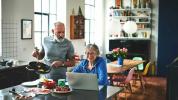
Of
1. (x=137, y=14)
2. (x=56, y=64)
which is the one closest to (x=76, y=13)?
(x=137, y=14)

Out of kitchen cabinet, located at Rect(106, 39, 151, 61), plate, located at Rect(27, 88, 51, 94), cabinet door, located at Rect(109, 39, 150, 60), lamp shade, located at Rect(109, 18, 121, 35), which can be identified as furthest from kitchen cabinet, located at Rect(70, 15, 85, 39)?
plate, located at Rect(27, 88, 51, 94)

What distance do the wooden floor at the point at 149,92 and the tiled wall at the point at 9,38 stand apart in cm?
246

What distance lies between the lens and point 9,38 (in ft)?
18.7

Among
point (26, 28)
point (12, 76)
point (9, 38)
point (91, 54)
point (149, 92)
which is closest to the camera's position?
point (91, 54)

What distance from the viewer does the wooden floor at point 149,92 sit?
6.81 metres

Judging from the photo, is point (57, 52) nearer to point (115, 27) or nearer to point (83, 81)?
point (83, 81)

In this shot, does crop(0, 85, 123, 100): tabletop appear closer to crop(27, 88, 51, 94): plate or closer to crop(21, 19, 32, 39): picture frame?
crop(27, 88, 51, 94): plate

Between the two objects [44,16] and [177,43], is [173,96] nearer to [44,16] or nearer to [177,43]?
[44,16]

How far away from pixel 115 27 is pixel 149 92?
9.71ft

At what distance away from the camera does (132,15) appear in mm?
10477

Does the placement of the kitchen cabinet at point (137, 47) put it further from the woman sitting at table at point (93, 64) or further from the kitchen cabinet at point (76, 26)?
the woman sitting at table at point (93, 64)

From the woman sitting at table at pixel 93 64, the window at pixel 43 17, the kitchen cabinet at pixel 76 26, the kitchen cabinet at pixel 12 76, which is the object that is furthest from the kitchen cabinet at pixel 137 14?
the woman sitting at table at pixel 93 64

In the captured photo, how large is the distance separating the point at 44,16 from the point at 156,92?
3304mm

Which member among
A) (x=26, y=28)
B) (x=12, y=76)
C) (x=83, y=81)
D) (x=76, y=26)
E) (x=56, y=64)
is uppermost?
(x=76, y=26)
